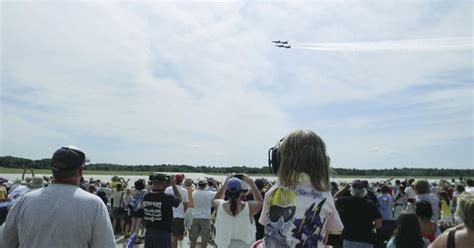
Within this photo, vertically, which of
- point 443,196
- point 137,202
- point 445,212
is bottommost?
point 445,212

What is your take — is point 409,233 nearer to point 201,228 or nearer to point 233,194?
point 233,194

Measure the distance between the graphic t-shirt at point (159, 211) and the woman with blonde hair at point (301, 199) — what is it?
14.7 ft

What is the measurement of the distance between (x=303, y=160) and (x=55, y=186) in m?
1.64

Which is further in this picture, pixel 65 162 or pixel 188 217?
pixel 188 217

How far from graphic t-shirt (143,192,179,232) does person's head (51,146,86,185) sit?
396cm

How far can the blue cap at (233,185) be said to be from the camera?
15.3ft

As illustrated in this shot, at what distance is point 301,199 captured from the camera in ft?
7.78

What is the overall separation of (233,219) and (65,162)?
2243 mm

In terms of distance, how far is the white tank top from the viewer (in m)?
4.52

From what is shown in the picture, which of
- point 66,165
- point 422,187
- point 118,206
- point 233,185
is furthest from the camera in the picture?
point 118,206

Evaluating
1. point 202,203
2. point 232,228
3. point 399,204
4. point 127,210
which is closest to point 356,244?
point 232,228

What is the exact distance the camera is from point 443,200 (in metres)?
12.1

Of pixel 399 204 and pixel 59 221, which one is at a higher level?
pixel 59 221

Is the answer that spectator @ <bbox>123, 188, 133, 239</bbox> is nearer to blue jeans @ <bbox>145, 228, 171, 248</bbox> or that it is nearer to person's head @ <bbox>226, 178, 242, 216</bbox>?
blue jeans @ <bbox>145, 228, 171, 248</bbox>
